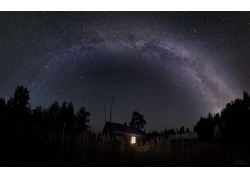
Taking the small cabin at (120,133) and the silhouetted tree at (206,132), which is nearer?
the silhouetted tree at (206,132)

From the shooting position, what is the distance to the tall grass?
252 centimetres

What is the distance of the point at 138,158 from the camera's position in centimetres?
316

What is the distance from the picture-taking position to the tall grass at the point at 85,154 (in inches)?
99.2

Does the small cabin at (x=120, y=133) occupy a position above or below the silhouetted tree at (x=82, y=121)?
below

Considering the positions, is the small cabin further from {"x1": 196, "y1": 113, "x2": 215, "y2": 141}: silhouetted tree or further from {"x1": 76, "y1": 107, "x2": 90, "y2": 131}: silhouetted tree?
{"x1": 196, "y1": 113, "x2": 215, "y2": 141}: silhouetted tree

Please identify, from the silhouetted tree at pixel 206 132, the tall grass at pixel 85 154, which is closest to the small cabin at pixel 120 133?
the silhouetted tree at pixel 206 132

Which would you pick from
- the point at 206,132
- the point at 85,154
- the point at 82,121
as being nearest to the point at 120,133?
the point at 82,121

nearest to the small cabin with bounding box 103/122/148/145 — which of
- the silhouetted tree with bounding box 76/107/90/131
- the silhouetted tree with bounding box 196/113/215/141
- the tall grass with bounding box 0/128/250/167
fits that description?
the silhouetted tree with bounding box 76/107/90/131

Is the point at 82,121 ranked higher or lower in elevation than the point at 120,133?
higher

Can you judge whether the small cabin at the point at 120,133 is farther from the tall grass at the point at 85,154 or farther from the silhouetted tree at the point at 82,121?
the tall grass at the point at 85,154

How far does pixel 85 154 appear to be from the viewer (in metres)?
2.65

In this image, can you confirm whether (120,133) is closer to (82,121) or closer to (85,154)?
(82,121)
